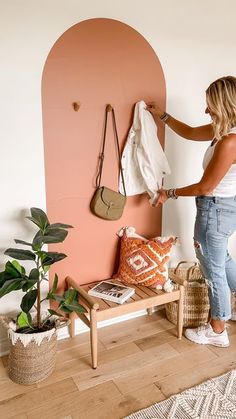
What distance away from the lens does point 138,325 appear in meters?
2.25

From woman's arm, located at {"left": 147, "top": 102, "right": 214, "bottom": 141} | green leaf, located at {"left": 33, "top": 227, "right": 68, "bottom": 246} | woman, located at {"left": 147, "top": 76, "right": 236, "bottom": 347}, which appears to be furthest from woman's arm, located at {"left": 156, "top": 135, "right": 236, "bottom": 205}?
green leaf, located at {"left": 33, "top": 227, "right": 68, "bottom": 246}

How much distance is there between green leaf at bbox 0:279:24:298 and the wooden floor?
557 mm

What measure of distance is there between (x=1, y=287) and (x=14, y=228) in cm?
39

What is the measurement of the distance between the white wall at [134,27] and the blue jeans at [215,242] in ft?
1.46

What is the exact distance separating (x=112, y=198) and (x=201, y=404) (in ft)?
3.90

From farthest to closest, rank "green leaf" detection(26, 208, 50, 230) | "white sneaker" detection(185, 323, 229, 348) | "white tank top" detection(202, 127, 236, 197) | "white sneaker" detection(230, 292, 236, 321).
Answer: "white sneaker" detection(230, 292, 236, 321) < "white sneaker" detection(185, 323, 229, 348) < "white tank top" detection(202, 127, 236, 197) < "green leaf" detection(26, 208, 50, 230)

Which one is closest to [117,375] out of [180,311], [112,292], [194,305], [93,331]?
[93,331]

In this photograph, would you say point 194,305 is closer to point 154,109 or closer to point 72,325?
point 72,325

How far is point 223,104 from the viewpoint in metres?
1.67

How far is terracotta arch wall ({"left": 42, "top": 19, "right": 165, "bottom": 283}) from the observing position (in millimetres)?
1795

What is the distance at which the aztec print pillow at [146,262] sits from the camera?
2.03 m

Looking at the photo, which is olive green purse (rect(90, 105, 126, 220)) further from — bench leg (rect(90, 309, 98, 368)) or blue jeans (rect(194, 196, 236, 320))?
bench leg (rect(90, 309, 98, 368))

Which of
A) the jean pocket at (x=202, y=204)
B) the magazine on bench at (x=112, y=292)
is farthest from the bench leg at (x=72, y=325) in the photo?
the jean pocket at (x=202, y=204)

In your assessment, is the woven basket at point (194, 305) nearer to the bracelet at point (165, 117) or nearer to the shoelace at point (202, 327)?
the shoelace at point (202, 327)
